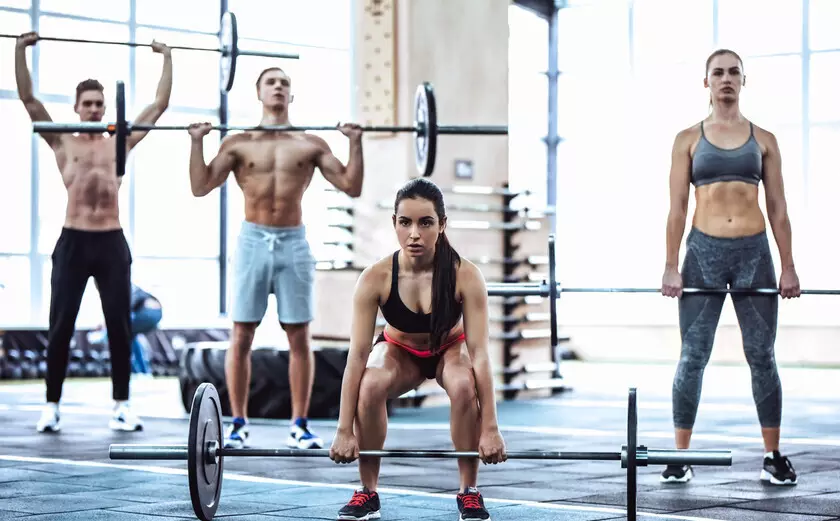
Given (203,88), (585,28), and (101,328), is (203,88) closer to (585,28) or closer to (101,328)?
(101,328)

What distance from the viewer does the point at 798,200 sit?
10750 millimetres

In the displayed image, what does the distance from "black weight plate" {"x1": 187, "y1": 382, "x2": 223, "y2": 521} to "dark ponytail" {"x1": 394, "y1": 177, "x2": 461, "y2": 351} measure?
1.75 feet

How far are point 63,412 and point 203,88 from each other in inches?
186

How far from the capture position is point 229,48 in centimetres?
434

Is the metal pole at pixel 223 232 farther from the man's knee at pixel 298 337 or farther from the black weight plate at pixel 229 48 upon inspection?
the man's knee at pixel 298 337

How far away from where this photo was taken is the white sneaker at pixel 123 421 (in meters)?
4.96

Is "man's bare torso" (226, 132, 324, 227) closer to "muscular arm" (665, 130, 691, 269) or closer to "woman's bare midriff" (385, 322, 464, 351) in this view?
"muscular arm" (665, 130, 691, 269)

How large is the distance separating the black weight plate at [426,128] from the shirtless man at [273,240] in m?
0.40

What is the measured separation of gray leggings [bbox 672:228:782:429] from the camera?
135 inches

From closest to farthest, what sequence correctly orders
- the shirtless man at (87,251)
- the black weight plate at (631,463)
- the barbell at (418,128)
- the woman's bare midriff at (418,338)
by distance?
the black weight plate at (631,463) < the woman's bare midriff at (418,338) < the barbell at (418,128) < the shirtless man at (87,251)

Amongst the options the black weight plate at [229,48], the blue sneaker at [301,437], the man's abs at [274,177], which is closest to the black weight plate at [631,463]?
the blue sneaker at [301,437]

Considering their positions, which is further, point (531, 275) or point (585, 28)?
point (585, 28)

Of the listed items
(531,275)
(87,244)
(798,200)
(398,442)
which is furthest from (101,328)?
(798,200)

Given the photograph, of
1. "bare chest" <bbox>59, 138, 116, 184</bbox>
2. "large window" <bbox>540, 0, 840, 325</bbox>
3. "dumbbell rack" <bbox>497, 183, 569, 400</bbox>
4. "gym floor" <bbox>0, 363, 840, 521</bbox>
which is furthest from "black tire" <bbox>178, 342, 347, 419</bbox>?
"large window" <bbox>540, 0, 840, 325</bbox>
